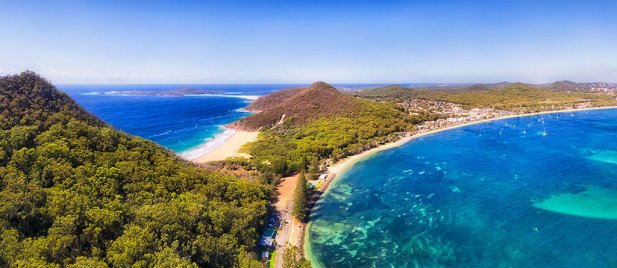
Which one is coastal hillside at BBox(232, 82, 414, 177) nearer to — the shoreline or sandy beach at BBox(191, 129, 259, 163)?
sandy beach at BBox(191, 129, 259, 163)

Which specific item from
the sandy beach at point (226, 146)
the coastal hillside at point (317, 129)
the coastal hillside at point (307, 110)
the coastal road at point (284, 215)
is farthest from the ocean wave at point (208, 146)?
the coastal road at point (284, 215)

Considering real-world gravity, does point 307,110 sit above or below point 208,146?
above

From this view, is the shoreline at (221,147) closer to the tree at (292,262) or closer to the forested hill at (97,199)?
the forested hill at (97,199)

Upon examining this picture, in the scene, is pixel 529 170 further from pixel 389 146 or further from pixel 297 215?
pixel 297 215

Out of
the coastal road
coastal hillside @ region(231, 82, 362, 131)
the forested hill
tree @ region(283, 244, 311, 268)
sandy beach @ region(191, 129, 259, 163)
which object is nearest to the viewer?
the forested hill

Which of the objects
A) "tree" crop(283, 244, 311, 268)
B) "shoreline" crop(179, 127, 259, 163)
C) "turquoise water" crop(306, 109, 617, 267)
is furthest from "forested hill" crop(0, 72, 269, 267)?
"shoreline" crop(179, 127, 259, 163)

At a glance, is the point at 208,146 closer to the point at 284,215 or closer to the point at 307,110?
the point at 307,110

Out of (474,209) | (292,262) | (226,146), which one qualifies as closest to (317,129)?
(226,146)
